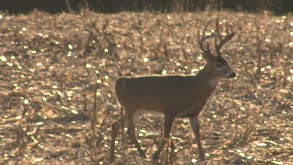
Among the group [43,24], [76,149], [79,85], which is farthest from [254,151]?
[43,24]

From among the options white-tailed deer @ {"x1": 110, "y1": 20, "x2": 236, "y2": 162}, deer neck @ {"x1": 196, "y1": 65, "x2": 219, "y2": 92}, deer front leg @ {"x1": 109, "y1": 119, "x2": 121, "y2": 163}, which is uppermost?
deer neck @ {"x1": 196, "y1": 65, "x2": 219, "y2": 92}

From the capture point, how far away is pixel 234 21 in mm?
12961

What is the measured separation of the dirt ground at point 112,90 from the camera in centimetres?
642

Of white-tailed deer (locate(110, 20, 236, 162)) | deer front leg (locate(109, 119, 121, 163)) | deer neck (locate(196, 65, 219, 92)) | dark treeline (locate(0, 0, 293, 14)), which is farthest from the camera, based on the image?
dark treeline (locate(0, 0, 293, 14))

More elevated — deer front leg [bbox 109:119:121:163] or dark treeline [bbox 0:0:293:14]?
dark treeline [bbox 0:0:293:14]

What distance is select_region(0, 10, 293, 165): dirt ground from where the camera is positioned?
642cm

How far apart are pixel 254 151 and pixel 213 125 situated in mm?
1060

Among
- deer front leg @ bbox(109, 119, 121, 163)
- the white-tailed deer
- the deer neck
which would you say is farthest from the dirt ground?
the deer neck

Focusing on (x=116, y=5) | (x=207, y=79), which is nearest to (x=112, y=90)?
(x=207, y=79)

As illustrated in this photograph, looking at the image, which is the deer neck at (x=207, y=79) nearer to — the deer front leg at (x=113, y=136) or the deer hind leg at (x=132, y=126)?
the deer hind leg at (x=132, y=126)

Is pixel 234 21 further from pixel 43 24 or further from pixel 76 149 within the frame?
pixel 76 149

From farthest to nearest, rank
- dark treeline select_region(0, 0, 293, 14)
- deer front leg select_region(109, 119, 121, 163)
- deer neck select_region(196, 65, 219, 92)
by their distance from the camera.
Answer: dark treeline select_region(0, 0, 293, 14)
deer neck select_region(196, 65, 219, 92)
deer front leg select_region(109, 119, 121, 163)

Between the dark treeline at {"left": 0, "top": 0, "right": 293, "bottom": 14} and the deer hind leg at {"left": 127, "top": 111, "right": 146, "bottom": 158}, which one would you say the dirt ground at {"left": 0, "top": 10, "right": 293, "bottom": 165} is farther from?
the dark treeline at {"left": 0, "top": 0, "right": 293, "bottom": 14}

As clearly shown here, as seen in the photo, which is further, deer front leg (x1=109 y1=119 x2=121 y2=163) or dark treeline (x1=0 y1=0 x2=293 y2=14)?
dark treeline (x1=0 y1=0 x2=293 y2=14)
